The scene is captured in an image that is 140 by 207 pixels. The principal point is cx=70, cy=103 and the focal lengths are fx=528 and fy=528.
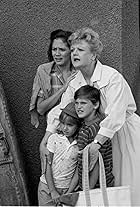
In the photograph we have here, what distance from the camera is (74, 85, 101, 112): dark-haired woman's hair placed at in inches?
140

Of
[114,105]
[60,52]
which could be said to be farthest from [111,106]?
[60,52]

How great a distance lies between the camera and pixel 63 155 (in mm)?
3629

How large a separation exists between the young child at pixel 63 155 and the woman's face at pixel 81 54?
31 cm

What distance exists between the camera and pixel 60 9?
473 centimetres

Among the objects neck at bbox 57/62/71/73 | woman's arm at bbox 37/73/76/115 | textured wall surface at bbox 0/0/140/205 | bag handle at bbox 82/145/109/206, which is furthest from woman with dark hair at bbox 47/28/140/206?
textured wall surface at bbox 0/0/140/205

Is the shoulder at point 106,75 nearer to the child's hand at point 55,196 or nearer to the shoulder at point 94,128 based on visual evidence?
the shoulder at point 94,128

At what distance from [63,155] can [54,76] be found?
0.84 m

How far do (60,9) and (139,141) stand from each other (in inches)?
60.6

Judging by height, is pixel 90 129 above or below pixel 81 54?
below

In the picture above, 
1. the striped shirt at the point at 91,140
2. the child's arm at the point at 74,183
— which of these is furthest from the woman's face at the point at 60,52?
the child's arm at the point at 74,183

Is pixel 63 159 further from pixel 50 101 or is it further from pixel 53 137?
pixel 50 101

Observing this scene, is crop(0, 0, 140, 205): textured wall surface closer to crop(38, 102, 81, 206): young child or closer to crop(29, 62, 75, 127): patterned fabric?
crop(29, 62, 75, 127): patterned fabric

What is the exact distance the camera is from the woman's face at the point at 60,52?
406cm

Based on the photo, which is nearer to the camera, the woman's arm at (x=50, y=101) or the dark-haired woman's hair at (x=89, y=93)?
the dark-haired woman's hair at (x=89, y=93)
